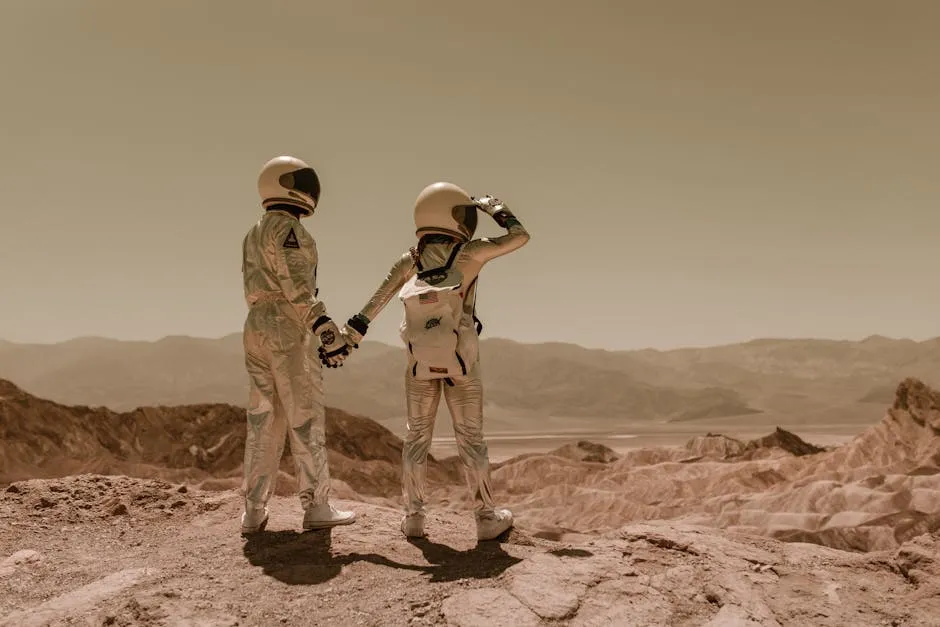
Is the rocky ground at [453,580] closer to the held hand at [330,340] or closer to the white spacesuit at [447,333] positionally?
the white spacesuit at [447,333]

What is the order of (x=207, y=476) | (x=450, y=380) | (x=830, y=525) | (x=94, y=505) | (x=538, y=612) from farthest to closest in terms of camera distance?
(x=207, y=476) < (x=830, y=525) < (x=94, y=505) < (x=450, y=380) < (x=538, y=612)

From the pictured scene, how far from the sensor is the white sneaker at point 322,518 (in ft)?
19.0

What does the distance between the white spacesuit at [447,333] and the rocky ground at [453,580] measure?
18.4 inches

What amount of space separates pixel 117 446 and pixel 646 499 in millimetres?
17150

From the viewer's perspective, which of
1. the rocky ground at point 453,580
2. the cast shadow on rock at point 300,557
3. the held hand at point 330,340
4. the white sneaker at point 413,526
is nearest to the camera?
the rocky ground at point 453,580

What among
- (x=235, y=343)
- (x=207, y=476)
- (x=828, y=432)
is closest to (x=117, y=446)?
(x=207, y=476)

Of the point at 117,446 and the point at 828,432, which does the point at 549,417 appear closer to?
the point at 828,432

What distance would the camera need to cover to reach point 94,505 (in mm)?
7594

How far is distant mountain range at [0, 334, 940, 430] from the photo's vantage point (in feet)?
318

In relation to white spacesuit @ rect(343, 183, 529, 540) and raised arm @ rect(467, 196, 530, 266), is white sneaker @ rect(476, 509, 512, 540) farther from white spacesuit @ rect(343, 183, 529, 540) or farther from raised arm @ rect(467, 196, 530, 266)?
raised arm @ rect(467, 196, 530, 266)

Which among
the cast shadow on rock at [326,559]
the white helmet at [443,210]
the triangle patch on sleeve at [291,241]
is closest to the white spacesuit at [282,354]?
the triangle patch on sleeve at [291,241]

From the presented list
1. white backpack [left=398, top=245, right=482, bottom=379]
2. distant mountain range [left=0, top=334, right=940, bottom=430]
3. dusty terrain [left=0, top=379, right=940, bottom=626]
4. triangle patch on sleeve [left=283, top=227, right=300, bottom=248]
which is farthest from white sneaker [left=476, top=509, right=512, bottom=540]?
distant mountain range [left=0, top=334, right=940, bottom=430]

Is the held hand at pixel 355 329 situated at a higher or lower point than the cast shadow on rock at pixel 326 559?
higher

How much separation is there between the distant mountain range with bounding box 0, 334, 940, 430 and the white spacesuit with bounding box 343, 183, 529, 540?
243 feet
